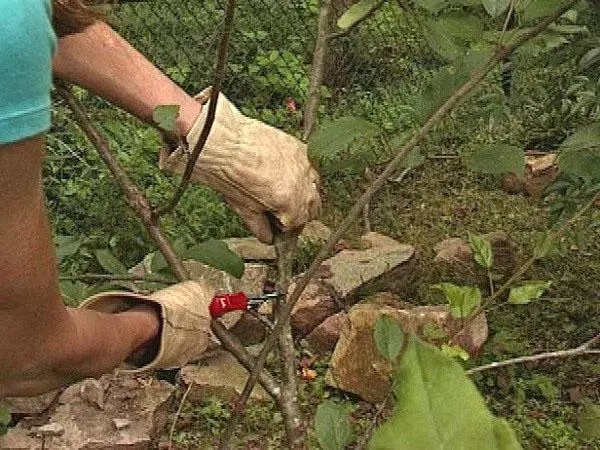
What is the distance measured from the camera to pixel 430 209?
156 inches

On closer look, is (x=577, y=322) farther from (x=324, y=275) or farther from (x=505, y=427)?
(x=505, y=427)

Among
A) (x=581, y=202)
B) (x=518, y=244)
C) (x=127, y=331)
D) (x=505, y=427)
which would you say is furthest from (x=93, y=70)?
(x=518, y=244)

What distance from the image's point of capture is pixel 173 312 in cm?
138

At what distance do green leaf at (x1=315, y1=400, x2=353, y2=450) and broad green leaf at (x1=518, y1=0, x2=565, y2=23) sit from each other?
572 mm

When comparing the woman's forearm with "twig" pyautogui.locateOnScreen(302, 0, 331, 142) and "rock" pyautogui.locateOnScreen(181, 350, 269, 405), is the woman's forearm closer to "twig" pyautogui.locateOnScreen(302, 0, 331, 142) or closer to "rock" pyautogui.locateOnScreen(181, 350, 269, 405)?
"twig" pyautogui.locateOnScreen(302, 0, 331, 142)

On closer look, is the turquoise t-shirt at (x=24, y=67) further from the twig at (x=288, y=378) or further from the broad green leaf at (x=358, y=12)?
the twig at (x=288, y=378)

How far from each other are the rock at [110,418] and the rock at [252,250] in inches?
24.2

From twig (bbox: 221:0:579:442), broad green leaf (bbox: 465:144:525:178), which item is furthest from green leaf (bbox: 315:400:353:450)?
broad green leaf (bbox: 465:144:525:178)

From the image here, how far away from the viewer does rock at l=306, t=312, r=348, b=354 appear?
3.06 metres

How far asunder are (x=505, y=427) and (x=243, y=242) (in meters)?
3.04

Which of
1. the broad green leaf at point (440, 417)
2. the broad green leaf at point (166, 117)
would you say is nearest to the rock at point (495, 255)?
the broad green leaf at point (166, 117)

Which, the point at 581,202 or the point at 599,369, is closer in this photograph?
the point at 581,202

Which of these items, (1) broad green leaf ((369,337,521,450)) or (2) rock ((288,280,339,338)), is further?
(2) rock ((288,280,339,338))

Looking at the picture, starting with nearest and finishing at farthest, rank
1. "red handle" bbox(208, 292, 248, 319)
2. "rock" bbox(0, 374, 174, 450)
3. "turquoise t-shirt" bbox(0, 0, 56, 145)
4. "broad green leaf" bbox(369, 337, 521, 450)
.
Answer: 1. "broad green leaf" bbox(369, 337, 521, 450)
2. "turquoise t-shirt" bbox(0, 0, 56, 145)
3. "red handle" bbox(208, 292, 248, 319)
4. "rock" bbox(0, 374, 174, 450)
